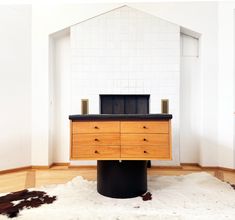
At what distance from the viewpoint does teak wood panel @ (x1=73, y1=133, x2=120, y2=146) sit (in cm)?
208

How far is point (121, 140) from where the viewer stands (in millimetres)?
2082

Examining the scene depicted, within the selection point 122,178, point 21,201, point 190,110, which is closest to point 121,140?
point 122,178

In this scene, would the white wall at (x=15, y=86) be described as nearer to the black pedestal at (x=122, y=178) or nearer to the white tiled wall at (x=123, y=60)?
the white tiled wall at (x=123, y=60)

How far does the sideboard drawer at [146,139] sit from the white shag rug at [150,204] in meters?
0.61

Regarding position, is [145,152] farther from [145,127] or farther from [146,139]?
[145,127]

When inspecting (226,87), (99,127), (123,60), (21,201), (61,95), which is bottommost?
(21,201)

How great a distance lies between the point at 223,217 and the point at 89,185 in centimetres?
151

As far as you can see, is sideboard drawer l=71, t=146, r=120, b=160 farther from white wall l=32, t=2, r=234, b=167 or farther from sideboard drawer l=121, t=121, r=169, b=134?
white wall l=32, t=2, r=234, b=167

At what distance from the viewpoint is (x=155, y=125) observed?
6.87 ft

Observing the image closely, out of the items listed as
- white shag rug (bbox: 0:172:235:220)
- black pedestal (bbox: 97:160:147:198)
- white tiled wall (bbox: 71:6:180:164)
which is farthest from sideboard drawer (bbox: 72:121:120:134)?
white tiled wall (bbox: 71:6:180:164)

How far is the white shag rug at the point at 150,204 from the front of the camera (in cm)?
189

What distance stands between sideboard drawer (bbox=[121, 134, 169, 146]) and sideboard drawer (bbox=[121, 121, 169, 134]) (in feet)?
0.13

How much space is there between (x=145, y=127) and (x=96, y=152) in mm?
534

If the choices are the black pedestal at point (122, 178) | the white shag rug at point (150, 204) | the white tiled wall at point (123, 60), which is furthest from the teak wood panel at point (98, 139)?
the white tiled wall at point (123, 60)
